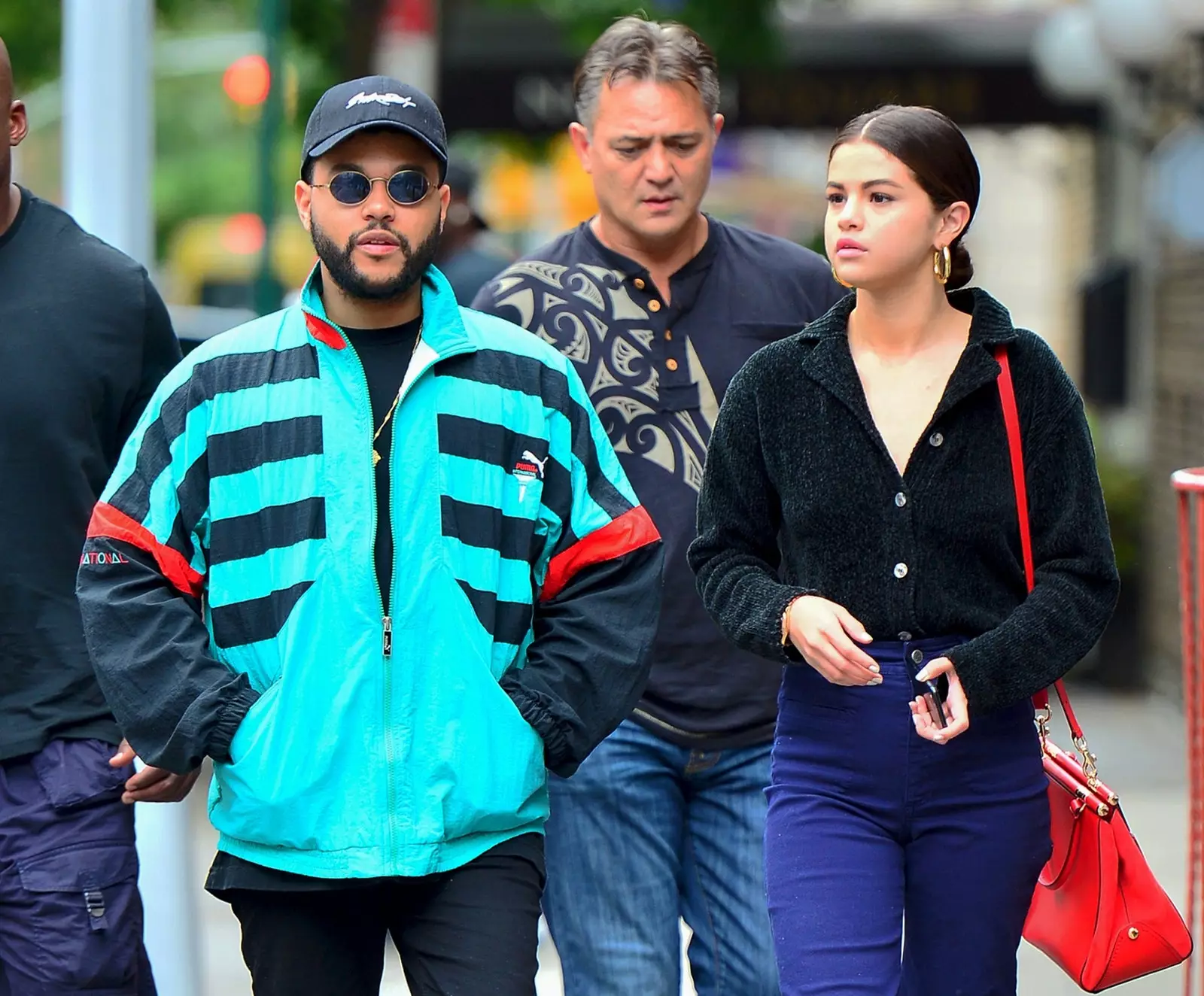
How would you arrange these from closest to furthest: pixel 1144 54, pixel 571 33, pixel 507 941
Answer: pixel 507 941, pixel 1144 54, pixel 571 33

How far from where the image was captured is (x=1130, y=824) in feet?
30.7

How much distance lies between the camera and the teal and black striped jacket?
3.51 m

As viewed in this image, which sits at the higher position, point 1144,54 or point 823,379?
point 1144,54

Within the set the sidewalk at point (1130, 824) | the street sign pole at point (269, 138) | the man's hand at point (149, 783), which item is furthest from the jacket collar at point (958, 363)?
the street sign pole at point (269, 138)

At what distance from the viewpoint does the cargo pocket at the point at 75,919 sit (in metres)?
4.15

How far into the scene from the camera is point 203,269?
47375 mm

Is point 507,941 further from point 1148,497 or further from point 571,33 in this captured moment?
point 1148,497

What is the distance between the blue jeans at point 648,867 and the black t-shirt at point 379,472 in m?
0.91

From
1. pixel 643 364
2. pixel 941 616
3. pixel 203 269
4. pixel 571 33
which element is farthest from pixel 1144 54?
pixel 203 269

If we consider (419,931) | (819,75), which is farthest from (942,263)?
(819,75)

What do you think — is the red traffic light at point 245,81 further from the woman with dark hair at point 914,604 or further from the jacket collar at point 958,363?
the woman with dark hair at point 914,604

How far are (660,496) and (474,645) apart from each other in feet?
2.95

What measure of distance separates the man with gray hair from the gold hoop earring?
29.4 inches

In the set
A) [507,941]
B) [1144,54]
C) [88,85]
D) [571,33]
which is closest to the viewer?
[507,941]
